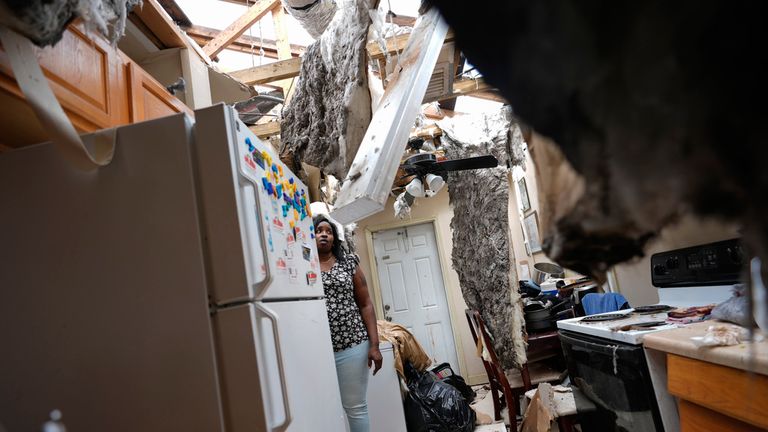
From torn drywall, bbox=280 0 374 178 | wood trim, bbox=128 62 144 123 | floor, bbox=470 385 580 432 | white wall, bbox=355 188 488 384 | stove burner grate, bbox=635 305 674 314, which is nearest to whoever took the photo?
wood trim, bbox=128 62 144 123

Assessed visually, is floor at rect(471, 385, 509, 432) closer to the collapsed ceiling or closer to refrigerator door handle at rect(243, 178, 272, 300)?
refrigerator door handle at rect(243, 178, 272, 300)

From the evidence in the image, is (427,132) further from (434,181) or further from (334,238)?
(334,238)

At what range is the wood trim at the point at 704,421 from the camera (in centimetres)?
105

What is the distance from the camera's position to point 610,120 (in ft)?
0.83

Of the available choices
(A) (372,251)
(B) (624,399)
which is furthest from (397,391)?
(A) (372,251)

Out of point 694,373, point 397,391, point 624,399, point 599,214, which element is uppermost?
point 599,214

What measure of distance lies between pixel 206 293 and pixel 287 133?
1624 millimetres

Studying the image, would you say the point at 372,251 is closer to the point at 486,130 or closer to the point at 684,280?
the point at 486,130

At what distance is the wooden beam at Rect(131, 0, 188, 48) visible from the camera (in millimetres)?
1854

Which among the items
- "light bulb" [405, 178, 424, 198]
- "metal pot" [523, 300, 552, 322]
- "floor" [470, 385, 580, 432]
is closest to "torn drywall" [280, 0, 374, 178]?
"light bulb" [405, 178, 424, 198]

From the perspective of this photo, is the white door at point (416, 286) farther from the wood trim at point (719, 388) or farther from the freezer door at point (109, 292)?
the freezer door at point (109, 292)

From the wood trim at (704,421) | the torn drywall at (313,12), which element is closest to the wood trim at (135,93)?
the torn drywall at (313,12)

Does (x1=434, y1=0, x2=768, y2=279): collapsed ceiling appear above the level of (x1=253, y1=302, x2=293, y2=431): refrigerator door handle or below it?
above

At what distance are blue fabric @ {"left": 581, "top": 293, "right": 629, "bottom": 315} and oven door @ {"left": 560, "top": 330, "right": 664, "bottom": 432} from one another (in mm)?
504
